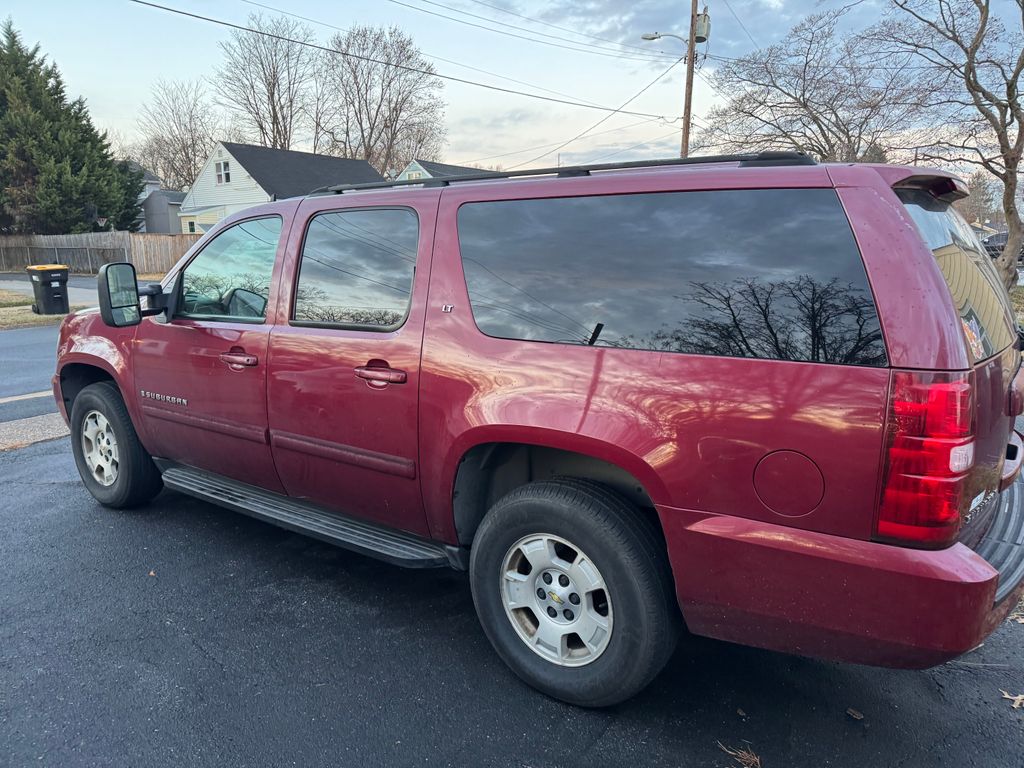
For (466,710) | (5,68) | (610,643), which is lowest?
(466,710)

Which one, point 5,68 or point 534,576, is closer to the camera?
point 534,576

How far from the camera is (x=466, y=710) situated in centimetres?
262

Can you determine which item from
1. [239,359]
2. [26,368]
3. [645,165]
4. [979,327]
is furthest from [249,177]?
[979,327]

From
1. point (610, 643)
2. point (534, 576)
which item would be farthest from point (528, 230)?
point (610, 643)

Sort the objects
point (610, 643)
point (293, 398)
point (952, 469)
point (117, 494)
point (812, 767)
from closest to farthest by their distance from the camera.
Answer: point (952, 469), point (812, 767), point (610, 643), point (293, 398), point (117, 494)

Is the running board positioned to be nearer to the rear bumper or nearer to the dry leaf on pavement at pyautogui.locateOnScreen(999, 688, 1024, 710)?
the rear bumper

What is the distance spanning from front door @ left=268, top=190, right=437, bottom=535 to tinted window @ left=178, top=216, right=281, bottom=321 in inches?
8.8

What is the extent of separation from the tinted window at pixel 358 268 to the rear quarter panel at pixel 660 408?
20 cm

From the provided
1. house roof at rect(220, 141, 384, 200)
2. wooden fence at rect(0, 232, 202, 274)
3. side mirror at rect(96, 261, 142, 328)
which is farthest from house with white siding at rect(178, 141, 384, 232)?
side mirror at rect(96, 261, 142, 328)

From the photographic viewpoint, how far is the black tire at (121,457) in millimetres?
4336

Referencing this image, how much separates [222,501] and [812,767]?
9.63ft

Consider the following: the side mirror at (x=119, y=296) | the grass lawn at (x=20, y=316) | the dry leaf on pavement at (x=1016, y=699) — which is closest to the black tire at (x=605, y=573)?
the dry leaf on pavement at (x=1016, y=699)

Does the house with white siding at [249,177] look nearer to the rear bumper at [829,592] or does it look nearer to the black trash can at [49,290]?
the black trash can at [49,290]

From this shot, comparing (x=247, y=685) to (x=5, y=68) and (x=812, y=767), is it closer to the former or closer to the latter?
(x=812, y=767)
